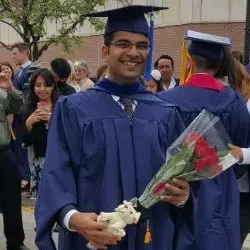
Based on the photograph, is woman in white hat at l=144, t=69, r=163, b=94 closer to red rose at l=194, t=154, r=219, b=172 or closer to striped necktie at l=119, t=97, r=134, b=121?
striped necktie at l=119, t=97, r=134, b=121

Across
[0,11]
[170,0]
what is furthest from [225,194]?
[170,0]

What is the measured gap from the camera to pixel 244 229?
14.6 ft

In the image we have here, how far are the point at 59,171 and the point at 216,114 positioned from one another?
4.79 ft

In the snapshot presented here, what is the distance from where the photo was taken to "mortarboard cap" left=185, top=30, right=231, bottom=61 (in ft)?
13.3

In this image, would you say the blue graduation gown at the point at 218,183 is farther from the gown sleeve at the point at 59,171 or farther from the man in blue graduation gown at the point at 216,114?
the gown sleeve at the point at 59,171

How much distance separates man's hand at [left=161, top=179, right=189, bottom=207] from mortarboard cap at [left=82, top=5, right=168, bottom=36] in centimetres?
72

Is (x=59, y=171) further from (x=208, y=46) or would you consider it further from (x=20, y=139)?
(x=20, y=139)

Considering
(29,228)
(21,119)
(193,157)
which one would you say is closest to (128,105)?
(193,157)

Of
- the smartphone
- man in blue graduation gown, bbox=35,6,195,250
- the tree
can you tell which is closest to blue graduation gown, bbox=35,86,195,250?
man in blue graduation gown, bbox=35,6,195,250

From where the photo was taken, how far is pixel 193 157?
2.72 metres

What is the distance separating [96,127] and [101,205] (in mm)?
335

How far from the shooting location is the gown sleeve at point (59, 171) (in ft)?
8.86

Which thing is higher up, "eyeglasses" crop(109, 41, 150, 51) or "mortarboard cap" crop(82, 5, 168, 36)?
"mortarboard cap" crop(82, 5, 168, 36)

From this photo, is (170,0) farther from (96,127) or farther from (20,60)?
(96,127)
